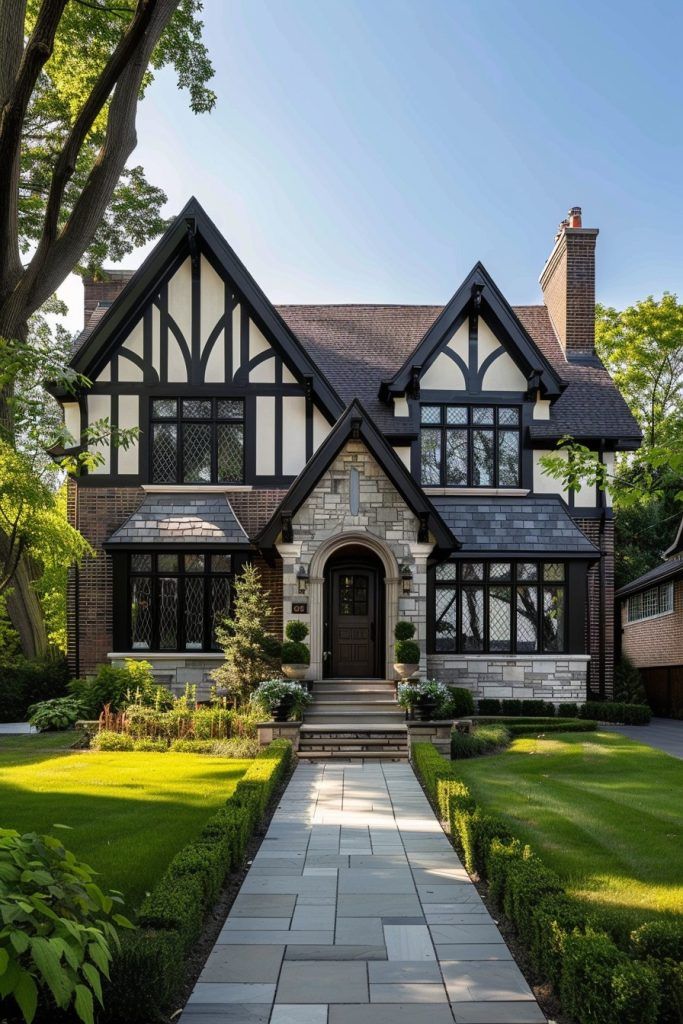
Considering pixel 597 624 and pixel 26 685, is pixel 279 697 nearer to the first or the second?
pixel 26 685

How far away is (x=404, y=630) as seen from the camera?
17.4 metres

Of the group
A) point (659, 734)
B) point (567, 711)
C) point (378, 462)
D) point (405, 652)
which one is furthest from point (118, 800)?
point (659, 734)

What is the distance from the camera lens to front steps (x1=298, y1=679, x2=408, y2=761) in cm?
1479

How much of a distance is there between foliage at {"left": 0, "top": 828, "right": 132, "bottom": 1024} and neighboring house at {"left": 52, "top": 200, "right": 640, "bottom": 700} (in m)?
14.3

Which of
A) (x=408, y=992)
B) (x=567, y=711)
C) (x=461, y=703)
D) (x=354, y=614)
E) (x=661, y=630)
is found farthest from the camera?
(x=661, y=630)

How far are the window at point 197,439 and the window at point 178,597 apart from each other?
1.93 metres

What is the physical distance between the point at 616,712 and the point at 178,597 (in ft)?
33.1

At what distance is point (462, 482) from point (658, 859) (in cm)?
1356

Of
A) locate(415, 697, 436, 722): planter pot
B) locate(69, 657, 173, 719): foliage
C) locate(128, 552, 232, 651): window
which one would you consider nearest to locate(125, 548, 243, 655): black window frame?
locate(128, 552, 232, 651): window

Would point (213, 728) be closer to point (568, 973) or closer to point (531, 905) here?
point (531, 905)

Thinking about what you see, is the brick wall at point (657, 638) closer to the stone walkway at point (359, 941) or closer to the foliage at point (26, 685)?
the foliage at point (26, 685)

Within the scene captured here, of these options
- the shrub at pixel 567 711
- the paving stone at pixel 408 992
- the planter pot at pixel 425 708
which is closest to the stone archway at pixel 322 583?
the planter pot at pixel 425 708

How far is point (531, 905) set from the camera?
18.7 feet

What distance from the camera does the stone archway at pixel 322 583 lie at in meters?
17.9
